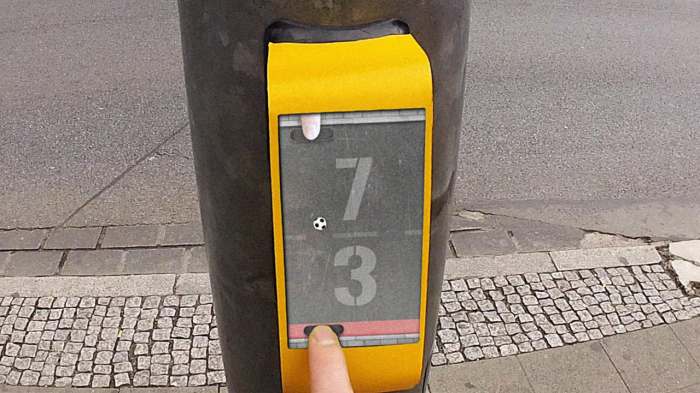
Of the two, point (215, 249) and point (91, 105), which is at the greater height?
point (215, 249)

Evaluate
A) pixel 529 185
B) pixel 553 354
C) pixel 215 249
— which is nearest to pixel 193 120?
pixel 215 249

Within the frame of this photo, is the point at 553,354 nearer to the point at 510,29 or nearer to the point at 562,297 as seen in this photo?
the point at 562,297

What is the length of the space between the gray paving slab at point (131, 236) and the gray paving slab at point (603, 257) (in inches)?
99.1

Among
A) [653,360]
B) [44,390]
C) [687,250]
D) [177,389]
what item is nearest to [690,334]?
[653,360]

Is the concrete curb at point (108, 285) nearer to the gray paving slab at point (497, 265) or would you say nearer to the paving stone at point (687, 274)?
the gray paving slab at point (497, 265)

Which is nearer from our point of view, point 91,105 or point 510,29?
point 91,105

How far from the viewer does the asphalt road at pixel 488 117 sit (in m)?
4.84

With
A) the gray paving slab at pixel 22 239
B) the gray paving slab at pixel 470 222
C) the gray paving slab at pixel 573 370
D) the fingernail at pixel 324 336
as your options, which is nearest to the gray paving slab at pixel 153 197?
the gray paving slab at pixel 22 239

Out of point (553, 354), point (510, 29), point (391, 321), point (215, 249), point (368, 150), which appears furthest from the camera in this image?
point (510, 29)

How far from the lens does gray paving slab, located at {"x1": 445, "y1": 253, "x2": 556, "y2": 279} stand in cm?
402

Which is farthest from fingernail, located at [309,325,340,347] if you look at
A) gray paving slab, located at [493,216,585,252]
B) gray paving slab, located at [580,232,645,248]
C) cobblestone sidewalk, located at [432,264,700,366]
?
gray paving slab, located at [580,232,645,248]

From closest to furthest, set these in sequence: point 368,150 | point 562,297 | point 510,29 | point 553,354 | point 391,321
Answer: point 368,150 → point 391,321 → point 553,354 → point 562,297 → point 510,29

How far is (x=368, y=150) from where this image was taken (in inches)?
48.5

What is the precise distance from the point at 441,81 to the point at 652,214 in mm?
3882
